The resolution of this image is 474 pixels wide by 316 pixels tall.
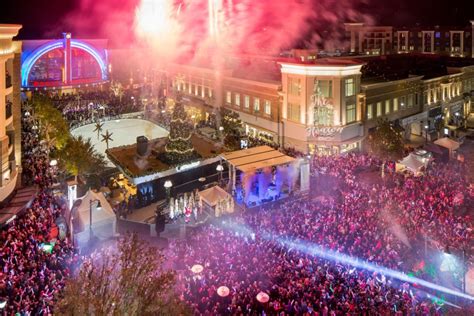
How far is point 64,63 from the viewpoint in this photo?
63.7 meters

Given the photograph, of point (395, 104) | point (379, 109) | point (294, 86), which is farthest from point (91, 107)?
point (395, 104)

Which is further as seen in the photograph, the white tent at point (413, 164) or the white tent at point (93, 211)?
the white tent at point (413, 164)

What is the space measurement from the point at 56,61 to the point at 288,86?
4427 cm

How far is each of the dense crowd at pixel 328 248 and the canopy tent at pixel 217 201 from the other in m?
1.75

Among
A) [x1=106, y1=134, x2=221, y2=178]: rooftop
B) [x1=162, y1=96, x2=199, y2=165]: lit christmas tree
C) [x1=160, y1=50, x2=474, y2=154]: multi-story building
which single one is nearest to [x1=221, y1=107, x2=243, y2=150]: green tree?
[x1=106, y1=134, x2=221, y2=178]: rooftop

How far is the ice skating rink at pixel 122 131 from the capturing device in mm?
39219

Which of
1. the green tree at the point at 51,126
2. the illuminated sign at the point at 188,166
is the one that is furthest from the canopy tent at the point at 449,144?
the green tree at the point at 51,126

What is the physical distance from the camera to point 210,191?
23.0m

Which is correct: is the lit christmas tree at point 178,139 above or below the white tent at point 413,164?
above

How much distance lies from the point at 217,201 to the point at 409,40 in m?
67.2

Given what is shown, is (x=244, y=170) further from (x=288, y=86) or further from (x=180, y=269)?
(x=288, y=86)

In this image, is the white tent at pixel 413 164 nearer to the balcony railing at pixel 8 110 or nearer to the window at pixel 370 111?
the window at pixel 370 111

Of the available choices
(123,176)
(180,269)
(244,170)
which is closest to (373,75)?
(244,170)

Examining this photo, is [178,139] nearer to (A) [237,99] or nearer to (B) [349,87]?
(B) [349,87]
